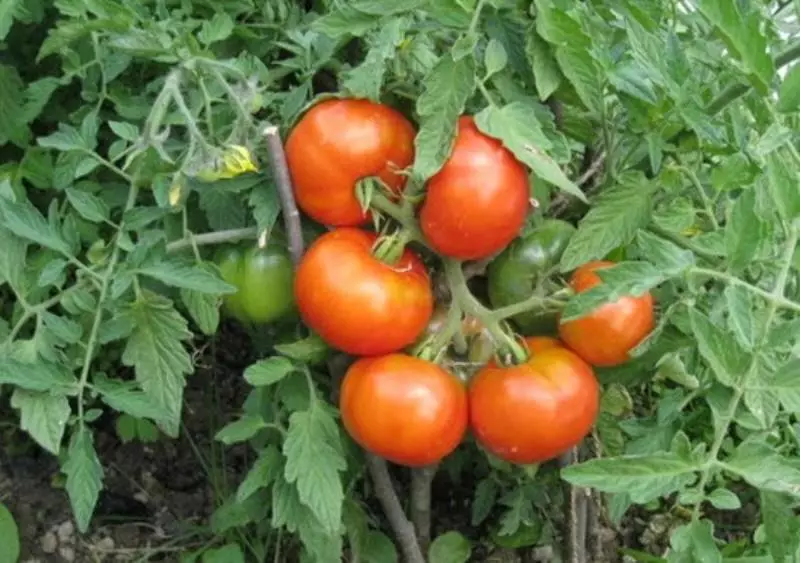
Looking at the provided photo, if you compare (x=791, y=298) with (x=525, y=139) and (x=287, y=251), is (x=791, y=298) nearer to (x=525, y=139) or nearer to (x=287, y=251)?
(x=525, y=139)

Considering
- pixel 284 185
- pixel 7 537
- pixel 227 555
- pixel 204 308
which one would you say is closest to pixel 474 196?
pixel 284 185

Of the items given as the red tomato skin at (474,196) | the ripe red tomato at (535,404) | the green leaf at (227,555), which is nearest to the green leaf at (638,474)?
the ripe red tomato at (535,404)

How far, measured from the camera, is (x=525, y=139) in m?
0.98

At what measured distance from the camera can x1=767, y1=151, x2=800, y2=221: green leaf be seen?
0.91 meters

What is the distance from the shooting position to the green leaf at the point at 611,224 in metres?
1.02

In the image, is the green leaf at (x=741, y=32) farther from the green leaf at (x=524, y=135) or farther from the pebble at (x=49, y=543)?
the pebble at (x=49, y=543)

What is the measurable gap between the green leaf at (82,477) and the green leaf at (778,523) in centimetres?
56

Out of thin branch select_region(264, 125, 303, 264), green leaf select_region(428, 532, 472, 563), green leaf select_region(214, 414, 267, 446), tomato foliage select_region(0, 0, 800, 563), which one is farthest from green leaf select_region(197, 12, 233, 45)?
green leaf select_region(428, 532, 472, 563)

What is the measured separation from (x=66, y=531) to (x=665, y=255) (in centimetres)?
86

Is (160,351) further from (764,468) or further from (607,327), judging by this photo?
(764,468)

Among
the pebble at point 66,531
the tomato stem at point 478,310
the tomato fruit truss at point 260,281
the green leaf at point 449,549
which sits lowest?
the pebble at point 66,531

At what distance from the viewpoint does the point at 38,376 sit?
1047mm

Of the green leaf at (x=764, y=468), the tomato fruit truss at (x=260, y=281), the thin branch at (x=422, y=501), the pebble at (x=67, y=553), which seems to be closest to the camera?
the green leaf at (x=764, y=468)

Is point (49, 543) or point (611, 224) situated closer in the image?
point (611, 224)
